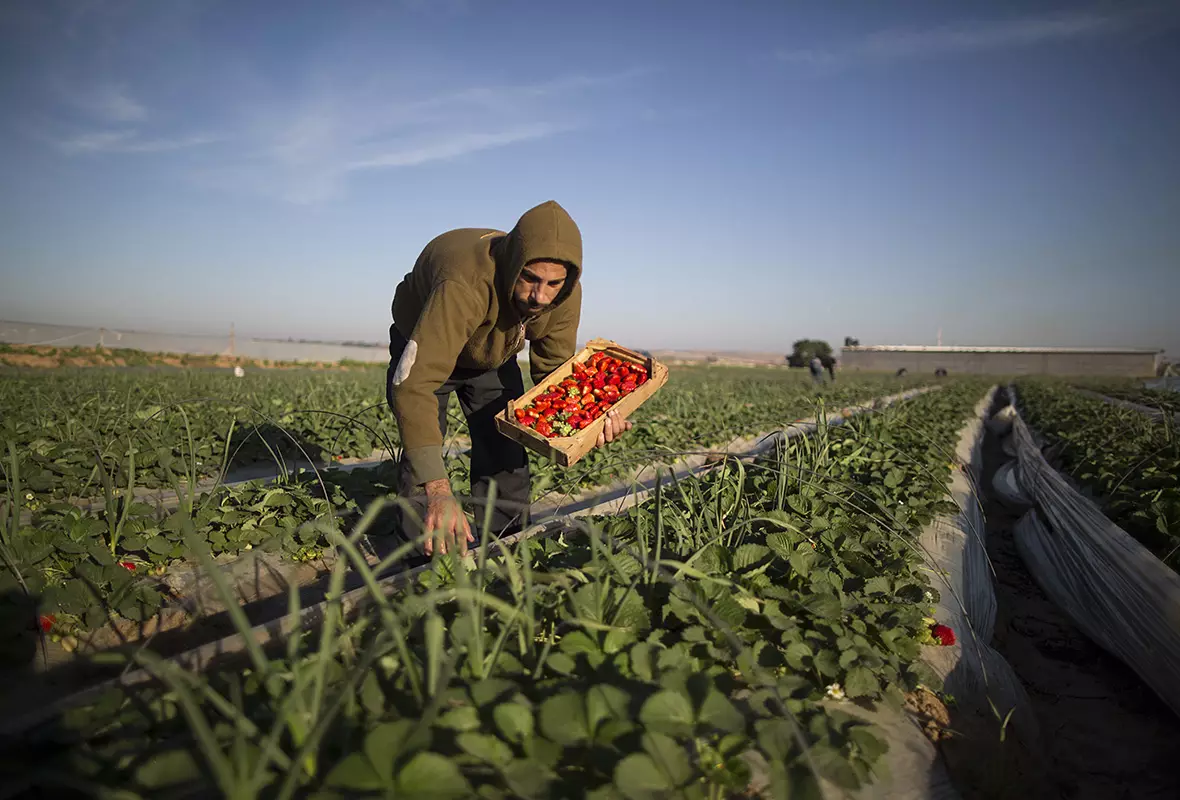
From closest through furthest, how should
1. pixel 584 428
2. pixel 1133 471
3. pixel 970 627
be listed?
1. pixel 970 627
2. pixel 584 428
3. pixel 1133 471

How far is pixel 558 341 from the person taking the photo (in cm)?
321

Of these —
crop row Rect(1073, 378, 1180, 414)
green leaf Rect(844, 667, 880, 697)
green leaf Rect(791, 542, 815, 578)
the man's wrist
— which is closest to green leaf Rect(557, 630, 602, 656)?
green leaf Rect(844, 667, 880, 697)

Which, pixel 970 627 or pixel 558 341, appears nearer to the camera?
pixel 970 627

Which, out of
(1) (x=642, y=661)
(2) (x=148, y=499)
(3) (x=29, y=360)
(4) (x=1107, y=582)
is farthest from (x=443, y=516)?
(3) (x=29, y=360)

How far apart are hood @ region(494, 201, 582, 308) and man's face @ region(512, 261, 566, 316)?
4 cm

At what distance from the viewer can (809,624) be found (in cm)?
179

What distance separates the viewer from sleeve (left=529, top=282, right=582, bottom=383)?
3023mm

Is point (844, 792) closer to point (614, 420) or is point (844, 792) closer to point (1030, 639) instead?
point (614, 420)

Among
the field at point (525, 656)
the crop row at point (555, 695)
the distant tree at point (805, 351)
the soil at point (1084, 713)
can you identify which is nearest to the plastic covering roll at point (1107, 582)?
the soil at point (1084, 713)

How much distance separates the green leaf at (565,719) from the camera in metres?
1.15

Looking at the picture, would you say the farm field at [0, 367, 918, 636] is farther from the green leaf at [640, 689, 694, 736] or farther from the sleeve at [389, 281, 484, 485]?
the green leaf at [640, 689, 694, 736]

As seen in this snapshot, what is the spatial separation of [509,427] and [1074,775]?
88.0 inches

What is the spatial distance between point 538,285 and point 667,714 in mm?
1705

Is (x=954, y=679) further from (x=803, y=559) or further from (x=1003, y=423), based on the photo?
(x=1003, y=423)
